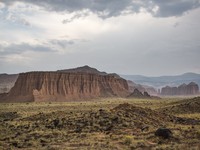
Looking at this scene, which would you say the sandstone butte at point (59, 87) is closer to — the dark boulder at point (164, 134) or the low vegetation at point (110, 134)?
the low vegetation at point (110, 134)

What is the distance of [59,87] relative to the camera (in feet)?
440

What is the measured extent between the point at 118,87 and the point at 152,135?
14194 centimetres

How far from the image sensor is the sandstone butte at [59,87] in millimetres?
122275

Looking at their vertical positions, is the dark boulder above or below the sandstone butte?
below

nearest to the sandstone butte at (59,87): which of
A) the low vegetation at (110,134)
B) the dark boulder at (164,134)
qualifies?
the low vegetation at (110,134)

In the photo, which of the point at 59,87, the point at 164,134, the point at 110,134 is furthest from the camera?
the point at 59,87

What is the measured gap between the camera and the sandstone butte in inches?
4814

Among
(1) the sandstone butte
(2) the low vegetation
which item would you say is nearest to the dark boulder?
(2) the low vegetation

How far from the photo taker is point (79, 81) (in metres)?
146

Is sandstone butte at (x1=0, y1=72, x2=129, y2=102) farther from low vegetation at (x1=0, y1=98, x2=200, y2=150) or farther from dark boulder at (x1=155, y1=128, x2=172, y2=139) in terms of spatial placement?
dark boulder at (x1=155, y1=128, x2=172, y2=139)

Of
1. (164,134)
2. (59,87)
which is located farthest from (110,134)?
(59,87)

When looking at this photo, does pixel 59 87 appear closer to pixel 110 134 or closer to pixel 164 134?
pixel 110 134

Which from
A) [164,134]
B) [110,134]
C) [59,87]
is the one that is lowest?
[110,134]

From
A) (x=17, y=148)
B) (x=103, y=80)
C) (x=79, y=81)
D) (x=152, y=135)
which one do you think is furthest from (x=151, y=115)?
(x=103, y=80)
